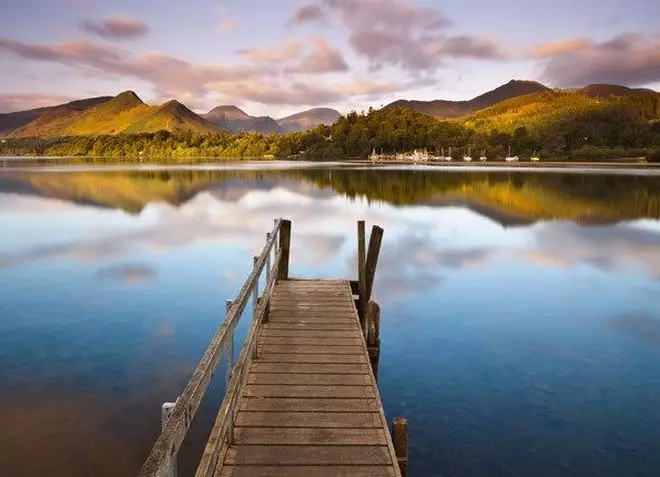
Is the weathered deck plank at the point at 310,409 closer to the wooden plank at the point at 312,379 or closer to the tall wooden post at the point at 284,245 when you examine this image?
the wooden plank at the point at 312,379

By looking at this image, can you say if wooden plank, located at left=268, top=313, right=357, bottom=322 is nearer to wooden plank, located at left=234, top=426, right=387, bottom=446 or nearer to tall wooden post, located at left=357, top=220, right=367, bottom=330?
tall wooden post, located at left=357, top=220, right=367, bottom=330

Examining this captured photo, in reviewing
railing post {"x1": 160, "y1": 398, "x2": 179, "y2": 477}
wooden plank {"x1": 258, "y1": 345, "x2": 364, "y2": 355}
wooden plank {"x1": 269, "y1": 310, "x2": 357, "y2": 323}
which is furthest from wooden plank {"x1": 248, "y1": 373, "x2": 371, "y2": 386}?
railing post {"x1": 160, "y1": 398, "x2": 179, "y2": 477}

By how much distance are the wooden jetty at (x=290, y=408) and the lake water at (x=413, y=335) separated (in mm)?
1366

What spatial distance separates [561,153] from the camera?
178 m

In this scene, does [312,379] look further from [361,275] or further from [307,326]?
[361,275]

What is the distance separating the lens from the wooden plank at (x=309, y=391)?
6957 mm

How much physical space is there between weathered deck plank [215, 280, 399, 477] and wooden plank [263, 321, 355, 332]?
1 centimetres

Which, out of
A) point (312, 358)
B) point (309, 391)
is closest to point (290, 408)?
point (309, 391)

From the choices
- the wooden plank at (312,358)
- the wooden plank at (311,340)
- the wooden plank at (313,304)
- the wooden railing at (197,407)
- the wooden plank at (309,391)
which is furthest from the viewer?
the wooden plank at (313,304)

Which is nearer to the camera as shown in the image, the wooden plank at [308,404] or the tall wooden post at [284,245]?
the wooden plank at [308,404]

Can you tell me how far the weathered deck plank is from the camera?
5.42m

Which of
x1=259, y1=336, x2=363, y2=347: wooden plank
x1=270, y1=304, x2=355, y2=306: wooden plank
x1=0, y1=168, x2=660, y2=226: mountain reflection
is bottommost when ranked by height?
x1=0, y1=168, x2=660, y2=226: mountain reflection

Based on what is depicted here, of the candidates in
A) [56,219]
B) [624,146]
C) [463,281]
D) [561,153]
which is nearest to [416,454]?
[463,281]

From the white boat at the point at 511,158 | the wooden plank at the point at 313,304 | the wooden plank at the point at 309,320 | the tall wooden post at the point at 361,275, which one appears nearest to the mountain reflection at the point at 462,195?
the tall wooden post at the point at 361,275
